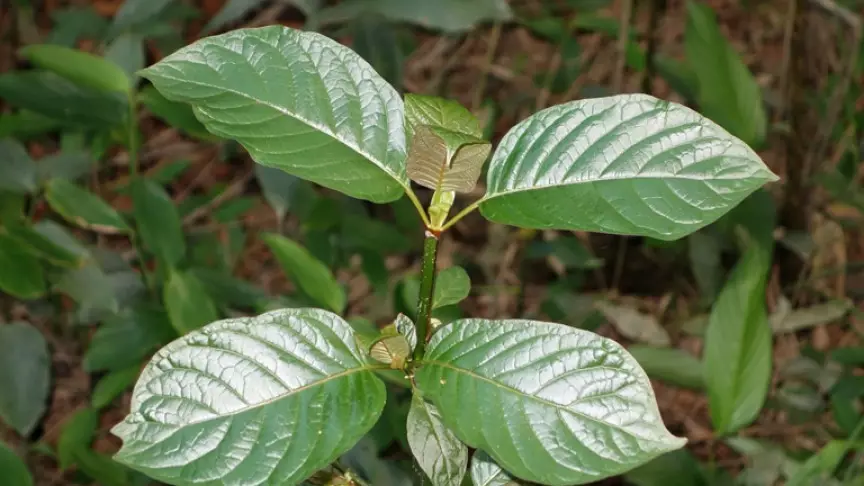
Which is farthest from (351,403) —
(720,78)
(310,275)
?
(720,78)

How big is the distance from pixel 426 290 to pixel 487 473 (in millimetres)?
175

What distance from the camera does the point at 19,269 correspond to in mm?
1258

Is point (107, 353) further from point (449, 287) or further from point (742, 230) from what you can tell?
point (742, 230)

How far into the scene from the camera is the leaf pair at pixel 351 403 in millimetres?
468

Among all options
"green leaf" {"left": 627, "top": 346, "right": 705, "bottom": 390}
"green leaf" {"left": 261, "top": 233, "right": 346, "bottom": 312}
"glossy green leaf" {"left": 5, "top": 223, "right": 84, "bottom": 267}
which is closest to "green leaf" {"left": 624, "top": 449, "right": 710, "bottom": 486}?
"green leaf" {"left": 627, "top": 346, "right": 705, "bottom": 390}

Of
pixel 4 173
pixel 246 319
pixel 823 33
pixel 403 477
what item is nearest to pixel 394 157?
pixel 246 319

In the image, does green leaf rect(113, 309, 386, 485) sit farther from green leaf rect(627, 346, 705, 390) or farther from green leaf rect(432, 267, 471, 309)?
green leaf rect(627, 346, 705, 390)

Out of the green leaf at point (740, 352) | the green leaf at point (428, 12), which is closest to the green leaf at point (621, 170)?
the green leaf at point (740, 352)

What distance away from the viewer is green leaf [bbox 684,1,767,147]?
4.80ft

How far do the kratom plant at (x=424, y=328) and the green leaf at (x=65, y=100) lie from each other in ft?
2.71

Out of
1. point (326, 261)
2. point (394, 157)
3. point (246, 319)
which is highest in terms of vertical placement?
point (394, 157)

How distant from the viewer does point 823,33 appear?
1.90m

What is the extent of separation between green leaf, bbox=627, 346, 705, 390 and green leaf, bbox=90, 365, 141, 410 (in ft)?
2.91

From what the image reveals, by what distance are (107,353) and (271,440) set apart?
93 centimetres
